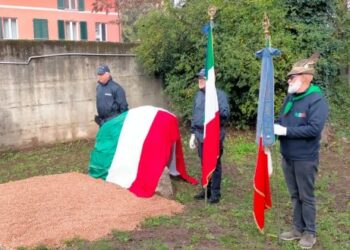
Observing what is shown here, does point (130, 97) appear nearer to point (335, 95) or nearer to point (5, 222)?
point (335, 95)

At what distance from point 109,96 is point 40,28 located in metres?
23.3

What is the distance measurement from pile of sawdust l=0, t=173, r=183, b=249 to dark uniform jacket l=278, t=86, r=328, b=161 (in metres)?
1.78

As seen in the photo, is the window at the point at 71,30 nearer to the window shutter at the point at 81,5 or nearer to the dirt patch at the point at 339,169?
the window shutter at the point at 81,5

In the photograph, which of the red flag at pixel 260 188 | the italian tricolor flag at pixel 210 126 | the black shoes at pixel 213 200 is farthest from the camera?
the black shoes at pixel 213 200

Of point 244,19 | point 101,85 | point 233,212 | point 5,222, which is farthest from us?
point 244,19

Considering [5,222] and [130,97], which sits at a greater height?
[130,97]

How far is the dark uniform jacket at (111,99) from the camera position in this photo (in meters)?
7.17

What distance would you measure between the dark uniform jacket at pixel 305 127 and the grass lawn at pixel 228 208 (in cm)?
92

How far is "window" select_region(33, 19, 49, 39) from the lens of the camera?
93.4 feet

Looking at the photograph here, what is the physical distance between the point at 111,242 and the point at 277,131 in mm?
1947

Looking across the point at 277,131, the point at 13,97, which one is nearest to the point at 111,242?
the point at 277,131

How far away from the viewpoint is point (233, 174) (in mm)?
Answer: 7309

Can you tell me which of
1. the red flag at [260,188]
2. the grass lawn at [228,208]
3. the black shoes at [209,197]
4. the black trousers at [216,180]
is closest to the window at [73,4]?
the grass lawn at [228,208]

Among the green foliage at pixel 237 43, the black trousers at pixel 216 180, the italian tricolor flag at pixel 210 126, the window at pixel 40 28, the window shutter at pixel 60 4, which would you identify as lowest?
the black trousers at pixel 216 180
